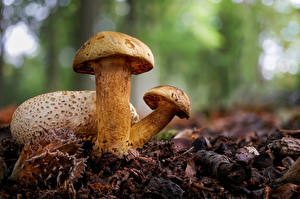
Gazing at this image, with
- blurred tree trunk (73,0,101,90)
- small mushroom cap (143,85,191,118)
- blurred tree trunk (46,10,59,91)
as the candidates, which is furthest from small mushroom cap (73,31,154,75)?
blurred tree trunk (46,10,59,91)

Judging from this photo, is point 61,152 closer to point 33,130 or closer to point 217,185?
point 33,130

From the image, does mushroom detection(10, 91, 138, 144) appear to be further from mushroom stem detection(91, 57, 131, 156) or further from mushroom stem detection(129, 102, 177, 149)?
mushroom stem detection(129, 102, 177, 149)

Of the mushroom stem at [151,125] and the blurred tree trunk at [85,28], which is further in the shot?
the blurred tree trunk at [85,28]

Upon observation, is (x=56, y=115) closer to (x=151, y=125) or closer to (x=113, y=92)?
(x=113, y=92)

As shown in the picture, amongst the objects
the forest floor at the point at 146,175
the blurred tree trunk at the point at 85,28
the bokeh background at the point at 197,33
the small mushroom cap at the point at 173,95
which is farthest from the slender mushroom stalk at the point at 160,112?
the bokeh background at the point at 197,33

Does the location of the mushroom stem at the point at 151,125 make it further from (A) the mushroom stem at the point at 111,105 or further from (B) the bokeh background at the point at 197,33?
(B) the bokeh background at the point at 197,33

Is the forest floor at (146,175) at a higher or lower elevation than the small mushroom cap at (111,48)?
lower

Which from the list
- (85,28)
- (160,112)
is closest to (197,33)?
(85,28)

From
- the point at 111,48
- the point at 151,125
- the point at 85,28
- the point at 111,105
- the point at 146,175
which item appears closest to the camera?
the point at 146,175
